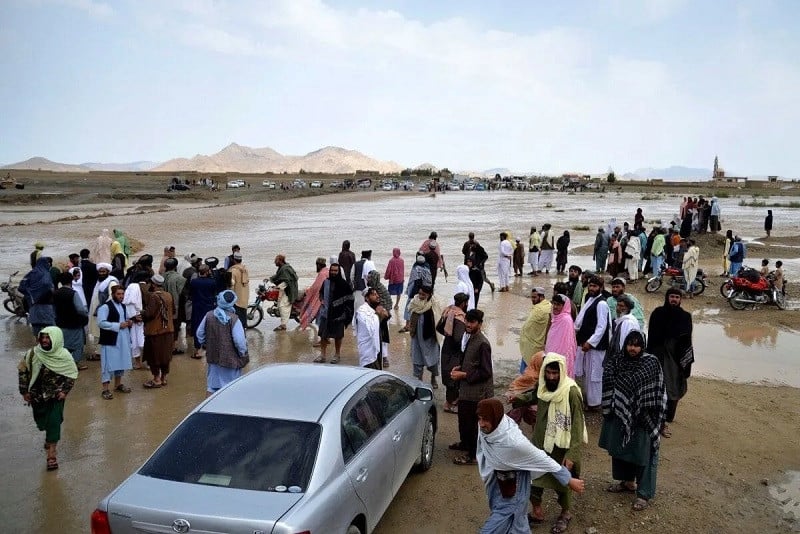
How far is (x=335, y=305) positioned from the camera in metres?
9.78

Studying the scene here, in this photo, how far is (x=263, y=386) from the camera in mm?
4980

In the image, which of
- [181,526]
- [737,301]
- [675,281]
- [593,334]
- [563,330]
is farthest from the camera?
[675,281]

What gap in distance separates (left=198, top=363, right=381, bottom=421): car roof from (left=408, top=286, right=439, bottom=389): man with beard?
3003 millimetres

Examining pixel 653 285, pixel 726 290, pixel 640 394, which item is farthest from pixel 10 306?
pixel 726 290

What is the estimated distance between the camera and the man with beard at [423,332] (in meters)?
8.48

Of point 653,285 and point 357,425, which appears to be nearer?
point 357,425

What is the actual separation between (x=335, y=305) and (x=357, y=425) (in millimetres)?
5040

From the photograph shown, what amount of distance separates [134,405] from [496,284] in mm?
11168

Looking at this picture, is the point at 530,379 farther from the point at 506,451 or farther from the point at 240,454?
the point at 240,454

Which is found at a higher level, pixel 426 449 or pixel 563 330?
pixel 563 330

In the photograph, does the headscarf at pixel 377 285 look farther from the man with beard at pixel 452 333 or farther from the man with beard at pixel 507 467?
the man with beard at pixel 507 467

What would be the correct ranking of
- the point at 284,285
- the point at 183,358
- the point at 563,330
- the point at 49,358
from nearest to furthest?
the point at 49,358 → the point at 563,330 → the point at 183,358 → the point at 284,285

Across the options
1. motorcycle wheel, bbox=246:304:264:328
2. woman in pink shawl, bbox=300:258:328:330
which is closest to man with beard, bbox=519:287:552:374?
woman in pink shawl, bbox=300:258:328:330

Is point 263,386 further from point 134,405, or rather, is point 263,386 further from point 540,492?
point 134,405
